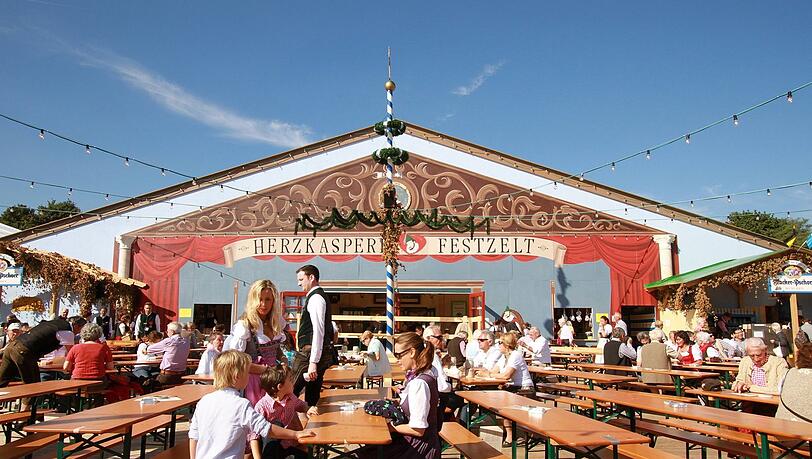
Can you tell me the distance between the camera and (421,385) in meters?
4.12

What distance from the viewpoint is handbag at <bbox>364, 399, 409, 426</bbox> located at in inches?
166

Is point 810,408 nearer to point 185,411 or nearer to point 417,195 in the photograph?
point 185,411

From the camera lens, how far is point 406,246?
57.4 ft

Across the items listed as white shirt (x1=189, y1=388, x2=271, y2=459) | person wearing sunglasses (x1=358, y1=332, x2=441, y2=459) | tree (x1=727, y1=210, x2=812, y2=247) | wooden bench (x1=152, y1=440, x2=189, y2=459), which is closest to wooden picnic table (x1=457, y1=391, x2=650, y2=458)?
person wearing sunglasses (x1=358, y1=332, x2=441, y2=459)

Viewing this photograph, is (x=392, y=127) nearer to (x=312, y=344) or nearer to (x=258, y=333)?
(x=312, y=344)

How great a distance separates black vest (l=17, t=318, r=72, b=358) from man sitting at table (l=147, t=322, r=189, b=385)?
4.70ft

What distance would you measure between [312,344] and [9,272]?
12.1 m

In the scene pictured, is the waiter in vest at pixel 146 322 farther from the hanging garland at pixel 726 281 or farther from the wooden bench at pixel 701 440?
the hanging garland at pixel 726 281

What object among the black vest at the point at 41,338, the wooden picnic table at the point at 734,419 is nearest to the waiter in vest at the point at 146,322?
the black vest at the point at 41,338

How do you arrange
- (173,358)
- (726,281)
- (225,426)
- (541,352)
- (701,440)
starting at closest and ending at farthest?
(225,426), (701,440), (173,358), (541,352), (726,281)

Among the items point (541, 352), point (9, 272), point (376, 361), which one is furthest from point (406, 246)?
point (9, 272)

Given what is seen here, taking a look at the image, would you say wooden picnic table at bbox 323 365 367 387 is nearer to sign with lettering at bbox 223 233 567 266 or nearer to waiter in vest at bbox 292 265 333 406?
waiter in vest at bbox 292 265 333 406

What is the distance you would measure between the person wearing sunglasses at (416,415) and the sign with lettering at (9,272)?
1283 cm

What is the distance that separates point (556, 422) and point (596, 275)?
13510 millimetres
